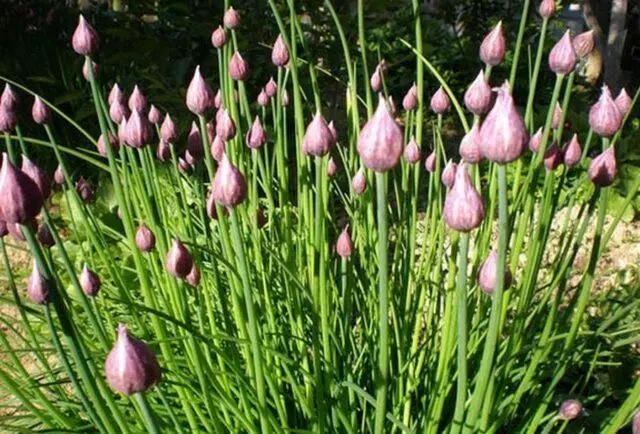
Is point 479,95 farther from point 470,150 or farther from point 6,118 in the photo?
point 6,118

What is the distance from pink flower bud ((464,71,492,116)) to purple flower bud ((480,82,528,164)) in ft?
1.24

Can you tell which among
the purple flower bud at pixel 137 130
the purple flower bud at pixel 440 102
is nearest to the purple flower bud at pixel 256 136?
the purple flower bud at pixel 137 130

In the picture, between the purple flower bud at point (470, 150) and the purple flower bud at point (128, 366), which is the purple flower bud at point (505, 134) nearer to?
the purple flower bud at point (470, 150)

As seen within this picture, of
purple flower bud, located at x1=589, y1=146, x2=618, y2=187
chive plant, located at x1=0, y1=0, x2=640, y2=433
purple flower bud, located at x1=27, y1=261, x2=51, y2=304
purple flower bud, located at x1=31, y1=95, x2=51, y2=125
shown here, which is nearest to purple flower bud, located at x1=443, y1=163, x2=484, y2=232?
chive plant, located at x1=0, y1=0, x2=640, y2=433

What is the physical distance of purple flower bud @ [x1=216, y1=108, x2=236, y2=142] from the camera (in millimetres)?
1206

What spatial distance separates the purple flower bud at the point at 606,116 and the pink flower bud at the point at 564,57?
0.35 ft

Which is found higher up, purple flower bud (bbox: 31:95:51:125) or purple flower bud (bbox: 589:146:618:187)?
purple flower bud (bbox: 31:95:51:125)

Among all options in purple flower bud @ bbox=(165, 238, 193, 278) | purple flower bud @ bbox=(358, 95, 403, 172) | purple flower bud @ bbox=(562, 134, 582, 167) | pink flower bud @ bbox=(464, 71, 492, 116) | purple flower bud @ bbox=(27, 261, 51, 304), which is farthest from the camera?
purple flower bud @ bbox=(562, 134, 582, 167)

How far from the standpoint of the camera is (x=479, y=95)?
3.47 ft

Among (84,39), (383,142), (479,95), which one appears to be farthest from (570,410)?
(84,39)

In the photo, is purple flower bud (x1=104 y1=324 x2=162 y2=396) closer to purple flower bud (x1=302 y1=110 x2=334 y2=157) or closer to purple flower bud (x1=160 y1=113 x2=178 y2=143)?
purple flower bud (x1=302 y1=110 x2=334 y2=157)

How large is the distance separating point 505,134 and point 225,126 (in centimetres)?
65

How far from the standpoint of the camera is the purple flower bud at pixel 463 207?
27.1 inches

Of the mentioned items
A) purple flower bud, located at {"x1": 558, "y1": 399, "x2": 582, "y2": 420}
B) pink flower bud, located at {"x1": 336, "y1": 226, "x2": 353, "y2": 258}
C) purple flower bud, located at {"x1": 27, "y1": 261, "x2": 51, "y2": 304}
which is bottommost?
purple flower bud, located at {"x1": 558, "y1": 399, "x2": 582, "y2": 420}
